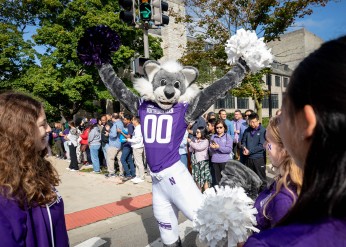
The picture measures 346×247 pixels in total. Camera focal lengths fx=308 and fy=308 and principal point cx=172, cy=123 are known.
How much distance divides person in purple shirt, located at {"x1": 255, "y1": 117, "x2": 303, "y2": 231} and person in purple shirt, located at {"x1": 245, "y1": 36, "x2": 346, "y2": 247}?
86 cm

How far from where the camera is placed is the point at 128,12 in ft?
19.8

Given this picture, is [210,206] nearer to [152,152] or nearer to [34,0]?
[152,152]

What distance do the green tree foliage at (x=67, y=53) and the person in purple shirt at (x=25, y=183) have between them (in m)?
17.0

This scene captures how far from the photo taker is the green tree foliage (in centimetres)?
1856

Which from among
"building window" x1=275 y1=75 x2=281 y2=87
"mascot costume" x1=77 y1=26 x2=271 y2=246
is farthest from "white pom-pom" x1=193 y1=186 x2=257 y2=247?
"building window" x1=275 y1=75 x2=281 y2=87

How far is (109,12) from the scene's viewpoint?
18938mm

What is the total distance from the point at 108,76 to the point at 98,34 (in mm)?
522

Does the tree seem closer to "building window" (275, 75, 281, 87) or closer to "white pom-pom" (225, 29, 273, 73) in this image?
"white pom-pom" (225, 29, 273, 73)

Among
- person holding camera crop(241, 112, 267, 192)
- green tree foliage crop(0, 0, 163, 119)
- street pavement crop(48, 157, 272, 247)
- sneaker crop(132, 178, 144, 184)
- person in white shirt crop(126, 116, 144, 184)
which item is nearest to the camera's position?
street pavement crop(48, 157, 272, 247)

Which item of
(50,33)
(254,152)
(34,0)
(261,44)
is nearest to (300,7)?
(254,152)

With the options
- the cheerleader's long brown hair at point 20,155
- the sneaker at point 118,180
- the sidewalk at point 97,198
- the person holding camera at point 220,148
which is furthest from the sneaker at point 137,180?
the cheerleader's long brown hair at point 20,155

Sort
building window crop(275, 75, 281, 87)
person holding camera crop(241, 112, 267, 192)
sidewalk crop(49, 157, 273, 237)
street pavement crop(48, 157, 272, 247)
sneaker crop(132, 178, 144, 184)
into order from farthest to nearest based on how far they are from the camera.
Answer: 1. building window crop(275, 75, 281, 87)
2. sneaker crop(132, 178, 144, 184)
3. person holding camera crop(241, 112, 267, 192)
4. sidewalk crop(49, 157, 273, 237)
5. street pavement crop(48, 157, 272, 247)

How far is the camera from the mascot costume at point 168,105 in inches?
127

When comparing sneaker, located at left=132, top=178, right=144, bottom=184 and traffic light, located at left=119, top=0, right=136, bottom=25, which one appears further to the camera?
sneaker, located at left=132, top=178, right=144, bottom=184
